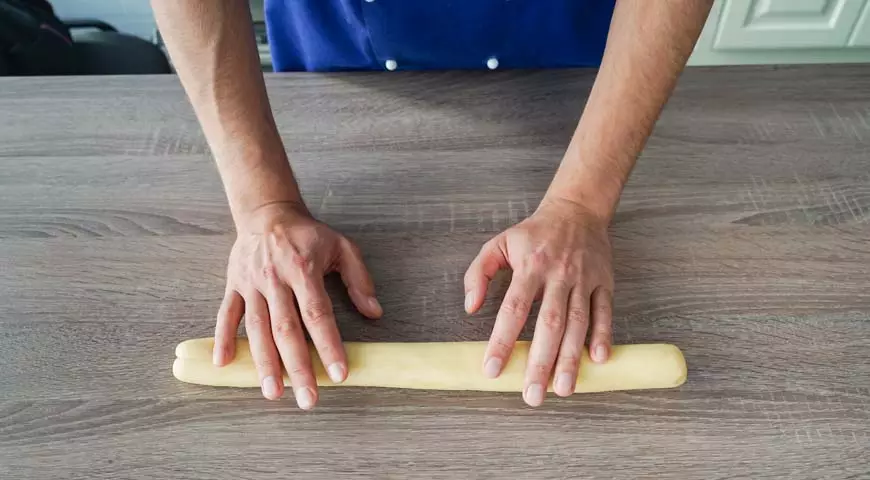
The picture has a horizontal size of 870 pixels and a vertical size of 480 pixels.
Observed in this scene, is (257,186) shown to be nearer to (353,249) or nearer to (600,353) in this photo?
(353,249)

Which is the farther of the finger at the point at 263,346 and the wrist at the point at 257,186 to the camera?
the wrist at the point at 257,186

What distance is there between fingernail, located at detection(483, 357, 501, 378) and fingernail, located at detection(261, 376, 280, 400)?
0.66ft

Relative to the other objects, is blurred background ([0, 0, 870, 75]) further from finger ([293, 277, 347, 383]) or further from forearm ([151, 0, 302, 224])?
finger ([293, 277, 347, 383])

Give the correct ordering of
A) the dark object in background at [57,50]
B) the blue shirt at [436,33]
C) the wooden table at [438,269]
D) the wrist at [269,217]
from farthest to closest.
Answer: the dark object in background at [57,50]
the blue shirt at [436,33]
the wrist at [269,217]
the wooden table at [438,269]

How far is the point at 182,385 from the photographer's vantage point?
68cm

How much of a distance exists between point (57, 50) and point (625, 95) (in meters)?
1.18

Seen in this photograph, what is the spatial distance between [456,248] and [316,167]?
0.75 ft

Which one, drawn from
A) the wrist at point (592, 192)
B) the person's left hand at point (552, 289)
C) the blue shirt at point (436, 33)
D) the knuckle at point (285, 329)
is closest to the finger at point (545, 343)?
the person's left hand at point (552, 289)

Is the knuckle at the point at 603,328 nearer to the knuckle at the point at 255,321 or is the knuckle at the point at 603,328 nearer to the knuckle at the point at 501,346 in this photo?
the knuckle at the point at 501,346

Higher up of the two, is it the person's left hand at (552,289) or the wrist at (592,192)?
the wrist at (592,192)

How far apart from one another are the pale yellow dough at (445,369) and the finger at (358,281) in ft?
0.18

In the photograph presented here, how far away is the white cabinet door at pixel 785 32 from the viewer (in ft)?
4.82

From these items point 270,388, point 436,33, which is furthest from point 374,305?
point 436,33

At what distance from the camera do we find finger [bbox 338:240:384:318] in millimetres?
719
